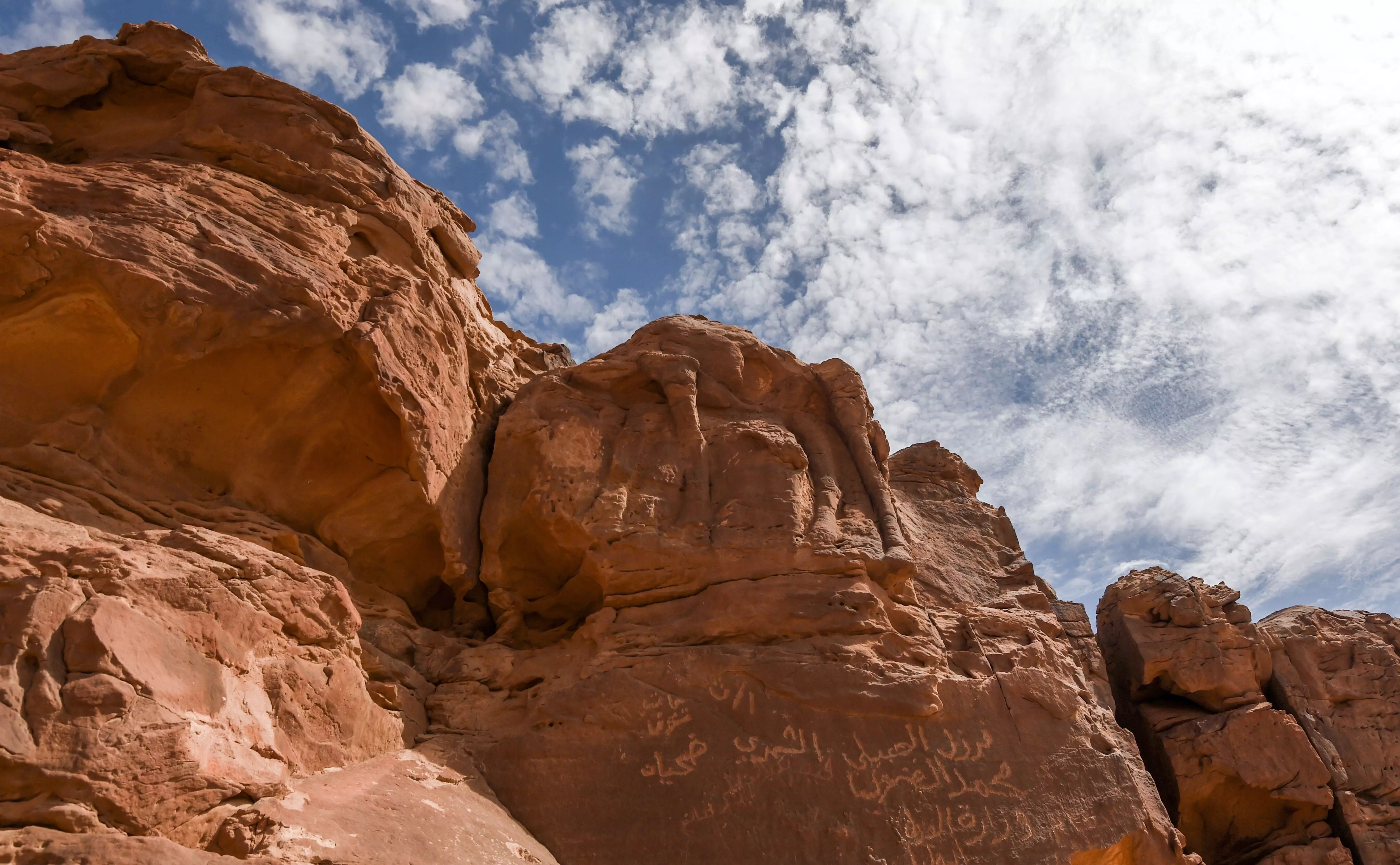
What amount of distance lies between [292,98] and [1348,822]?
1768 centimetres

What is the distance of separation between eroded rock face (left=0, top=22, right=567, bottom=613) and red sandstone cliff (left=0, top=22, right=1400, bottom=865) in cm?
4

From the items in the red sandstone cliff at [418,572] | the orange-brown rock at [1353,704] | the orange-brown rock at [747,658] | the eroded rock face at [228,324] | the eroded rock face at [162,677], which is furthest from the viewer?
the orange-brown rock at [1353,704]

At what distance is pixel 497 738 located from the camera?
28.1 feet

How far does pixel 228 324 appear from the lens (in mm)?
8406

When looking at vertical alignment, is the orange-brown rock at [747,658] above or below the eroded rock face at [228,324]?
below

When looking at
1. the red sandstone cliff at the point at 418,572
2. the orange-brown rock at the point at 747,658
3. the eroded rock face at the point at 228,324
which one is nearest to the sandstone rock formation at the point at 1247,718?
the red sandstone cliff at the point at 418,572

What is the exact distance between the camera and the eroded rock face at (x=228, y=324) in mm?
7812

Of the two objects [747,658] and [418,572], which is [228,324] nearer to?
[418,572]

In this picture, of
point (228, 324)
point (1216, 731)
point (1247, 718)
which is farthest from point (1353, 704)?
point (228, 324)

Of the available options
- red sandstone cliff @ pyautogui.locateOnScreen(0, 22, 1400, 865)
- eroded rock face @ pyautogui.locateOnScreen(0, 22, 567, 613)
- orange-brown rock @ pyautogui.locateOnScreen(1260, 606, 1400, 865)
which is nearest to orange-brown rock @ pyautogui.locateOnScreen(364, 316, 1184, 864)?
red sandstone cliff @ pyautogui.locateOnScreen(0, 22, 1400, 865)

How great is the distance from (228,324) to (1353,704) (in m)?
17.4

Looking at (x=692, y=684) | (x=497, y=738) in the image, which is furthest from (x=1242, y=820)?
(x=497, y=738)

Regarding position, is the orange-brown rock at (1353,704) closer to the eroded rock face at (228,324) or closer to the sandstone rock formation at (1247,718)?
the sandstone rock formation at (1247,718)

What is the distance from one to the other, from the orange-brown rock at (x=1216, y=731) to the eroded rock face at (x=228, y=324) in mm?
10991
